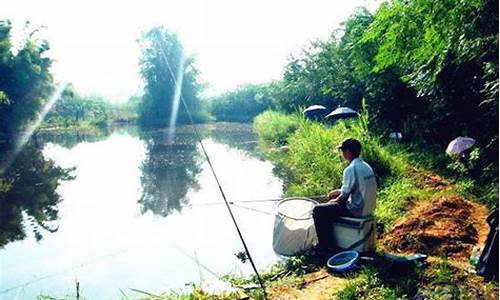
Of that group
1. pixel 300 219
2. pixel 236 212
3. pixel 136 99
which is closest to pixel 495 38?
pixel 300 219

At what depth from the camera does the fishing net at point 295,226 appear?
5.16 metres

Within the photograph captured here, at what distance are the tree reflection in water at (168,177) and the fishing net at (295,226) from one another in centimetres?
399

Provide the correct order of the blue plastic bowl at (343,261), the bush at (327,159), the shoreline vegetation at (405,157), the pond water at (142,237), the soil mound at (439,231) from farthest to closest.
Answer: the bush at (327,159) → the pond water at (142,237) → the soil mound at (439,231) → the blue plastic bowl at (343,261) → the shoreline vegetation at (405,157)

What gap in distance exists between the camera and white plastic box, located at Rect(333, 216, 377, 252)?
449 centimetres

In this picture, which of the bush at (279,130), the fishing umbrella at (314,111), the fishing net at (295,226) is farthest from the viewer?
the bush at (279,130)

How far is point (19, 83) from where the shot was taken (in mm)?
29312

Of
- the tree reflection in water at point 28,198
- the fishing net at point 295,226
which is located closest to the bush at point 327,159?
the fishing net at point 295,226

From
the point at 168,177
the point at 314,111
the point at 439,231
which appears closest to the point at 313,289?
the point at 439,231

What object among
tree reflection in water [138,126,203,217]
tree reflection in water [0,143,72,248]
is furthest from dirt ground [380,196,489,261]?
tree reflection in water [0,143,72,248]

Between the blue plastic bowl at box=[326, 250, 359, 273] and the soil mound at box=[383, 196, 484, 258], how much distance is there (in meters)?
0.82

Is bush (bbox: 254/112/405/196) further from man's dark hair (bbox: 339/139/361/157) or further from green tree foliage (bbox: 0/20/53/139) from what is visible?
green tree foliage (bbox: 0/20/53/139)

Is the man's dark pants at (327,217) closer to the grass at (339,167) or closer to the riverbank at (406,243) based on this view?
the riverbank at (406,243)

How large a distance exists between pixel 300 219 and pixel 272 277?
80 cm

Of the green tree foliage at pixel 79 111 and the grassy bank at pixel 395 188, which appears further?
the green tree foliage at pixel 79 111
